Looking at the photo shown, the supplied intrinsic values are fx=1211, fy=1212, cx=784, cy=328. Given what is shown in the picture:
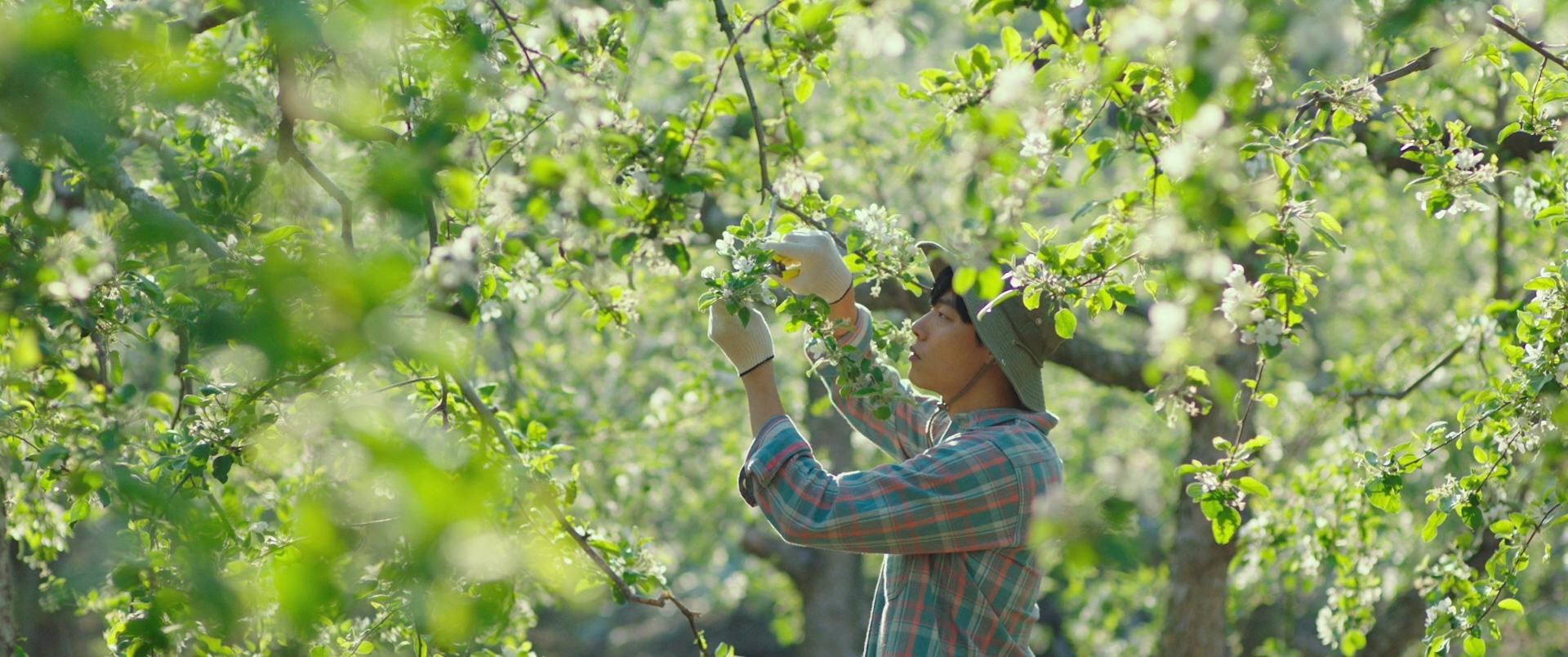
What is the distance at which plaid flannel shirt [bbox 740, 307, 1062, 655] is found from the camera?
2182 mm

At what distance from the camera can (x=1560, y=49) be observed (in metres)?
2.26

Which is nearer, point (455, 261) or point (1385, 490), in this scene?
point (455, 261)

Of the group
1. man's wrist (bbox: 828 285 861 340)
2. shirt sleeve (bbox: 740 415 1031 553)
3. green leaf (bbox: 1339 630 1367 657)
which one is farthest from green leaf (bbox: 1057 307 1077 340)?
green leaf (bbox: 1339 630 1367 657)

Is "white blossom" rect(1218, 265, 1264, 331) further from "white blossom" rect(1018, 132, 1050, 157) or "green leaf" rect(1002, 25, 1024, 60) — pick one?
"green leaf" rect(1002, 25, 1024, 60)

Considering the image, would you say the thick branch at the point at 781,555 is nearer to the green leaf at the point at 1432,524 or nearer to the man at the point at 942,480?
the man at the point at 942,480

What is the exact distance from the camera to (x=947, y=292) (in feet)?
8.48

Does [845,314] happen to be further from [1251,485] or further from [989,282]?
[989,282]

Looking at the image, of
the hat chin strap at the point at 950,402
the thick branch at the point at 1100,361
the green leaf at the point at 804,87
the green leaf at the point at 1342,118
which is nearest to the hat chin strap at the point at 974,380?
the hat chin strap at the point at 950,402

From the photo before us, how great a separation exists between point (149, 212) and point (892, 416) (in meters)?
1.69

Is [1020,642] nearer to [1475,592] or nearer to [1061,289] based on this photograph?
[1061,289]

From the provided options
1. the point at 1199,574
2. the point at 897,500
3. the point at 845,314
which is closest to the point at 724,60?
the point at 845,314

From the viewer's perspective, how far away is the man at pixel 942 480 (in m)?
2.19

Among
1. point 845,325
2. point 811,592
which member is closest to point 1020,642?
point 845,325

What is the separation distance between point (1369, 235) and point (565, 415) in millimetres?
5041
